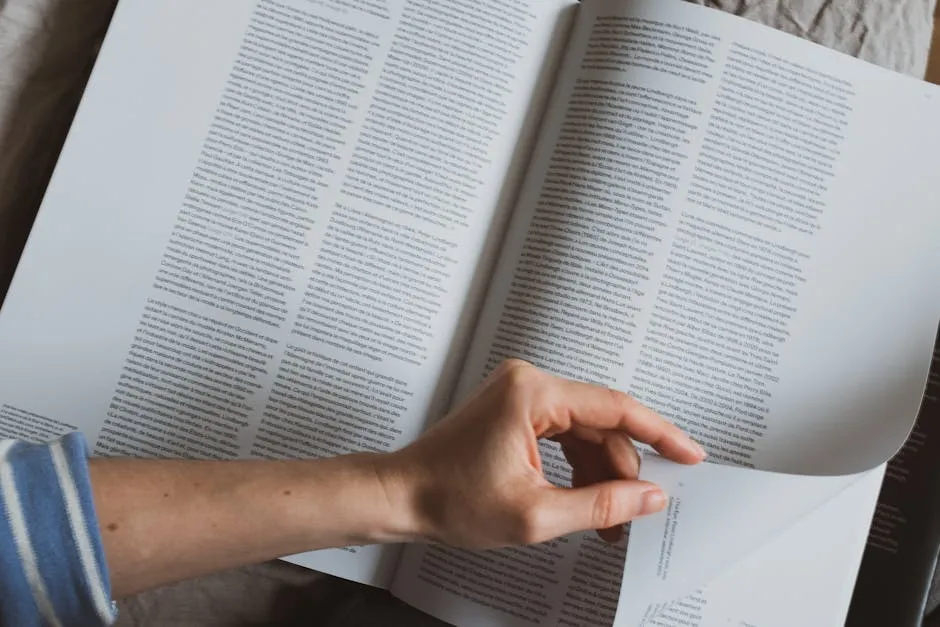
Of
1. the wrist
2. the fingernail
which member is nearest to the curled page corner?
the fingernail

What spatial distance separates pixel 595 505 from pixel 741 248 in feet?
0.83

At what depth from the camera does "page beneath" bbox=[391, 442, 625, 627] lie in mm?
592

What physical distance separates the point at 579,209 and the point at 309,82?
25cm

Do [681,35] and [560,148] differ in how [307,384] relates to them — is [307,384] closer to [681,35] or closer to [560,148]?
[560,148]

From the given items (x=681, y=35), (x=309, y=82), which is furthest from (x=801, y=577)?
(x=309, y=82)

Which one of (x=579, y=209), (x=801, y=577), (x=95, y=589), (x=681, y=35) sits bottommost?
(x=95, y=589)

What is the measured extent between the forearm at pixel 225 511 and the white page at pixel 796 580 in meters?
0.24

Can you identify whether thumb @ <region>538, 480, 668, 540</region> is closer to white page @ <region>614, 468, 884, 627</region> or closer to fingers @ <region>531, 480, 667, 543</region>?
fingers @ <region>531, 480, 667, 543</region>

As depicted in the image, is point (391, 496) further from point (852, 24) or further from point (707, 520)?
point (852, 24)

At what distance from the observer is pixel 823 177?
618 mm

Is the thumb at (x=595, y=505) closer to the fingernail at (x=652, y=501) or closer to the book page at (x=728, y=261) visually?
the fingernail at (x=652, y=501)

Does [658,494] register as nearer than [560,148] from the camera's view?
Yes

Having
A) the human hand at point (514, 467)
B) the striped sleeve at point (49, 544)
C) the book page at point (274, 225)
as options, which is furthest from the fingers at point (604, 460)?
the striped sleeve at point (49, 544)

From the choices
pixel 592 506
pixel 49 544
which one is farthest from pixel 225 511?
pixel 592 506
